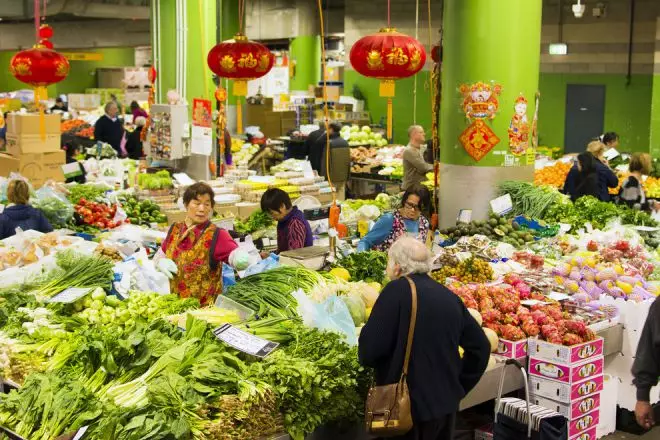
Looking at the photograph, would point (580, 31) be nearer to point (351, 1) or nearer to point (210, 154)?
point (351, 1)

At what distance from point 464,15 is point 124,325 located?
5663mm

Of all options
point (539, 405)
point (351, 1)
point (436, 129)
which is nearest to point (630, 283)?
point (539, 405)

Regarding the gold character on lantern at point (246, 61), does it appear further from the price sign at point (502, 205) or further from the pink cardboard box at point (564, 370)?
the pink cardboard box at point (564, 370)

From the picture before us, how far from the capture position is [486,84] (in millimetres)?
9516

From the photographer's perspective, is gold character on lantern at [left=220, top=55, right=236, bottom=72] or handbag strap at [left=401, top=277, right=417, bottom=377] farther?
gold character on lantern at [left=220, top=55, right=236, bottom=72]

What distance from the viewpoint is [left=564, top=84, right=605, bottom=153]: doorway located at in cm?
1788

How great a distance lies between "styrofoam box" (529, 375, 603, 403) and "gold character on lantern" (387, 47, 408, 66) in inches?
125

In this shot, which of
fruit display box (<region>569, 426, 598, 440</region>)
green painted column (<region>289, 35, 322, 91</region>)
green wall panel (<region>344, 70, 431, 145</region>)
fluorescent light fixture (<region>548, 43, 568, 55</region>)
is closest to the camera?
fruit display box (<region>569, 426, 598, 440</region>)

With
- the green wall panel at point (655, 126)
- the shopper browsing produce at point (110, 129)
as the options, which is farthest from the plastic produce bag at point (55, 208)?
the green wall panel at point (655, 126)

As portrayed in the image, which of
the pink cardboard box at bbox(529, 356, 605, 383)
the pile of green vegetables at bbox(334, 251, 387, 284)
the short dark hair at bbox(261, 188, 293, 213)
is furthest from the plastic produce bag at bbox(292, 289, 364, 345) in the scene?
the short dark hair at bbox(261, 188, 293, 213)

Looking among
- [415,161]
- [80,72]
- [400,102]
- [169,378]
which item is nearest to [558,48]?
[400,102]

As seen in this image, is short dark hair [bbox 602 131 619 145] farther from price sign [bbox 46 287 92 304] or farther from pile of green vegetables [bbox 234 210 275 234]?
price sign [bbox 46 287 92 304]

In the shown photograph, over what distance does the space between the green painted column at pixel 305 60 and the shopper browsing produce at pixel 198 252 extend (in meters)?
17.6

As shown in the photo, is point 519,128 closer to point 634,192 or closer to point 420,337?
point 634,192
